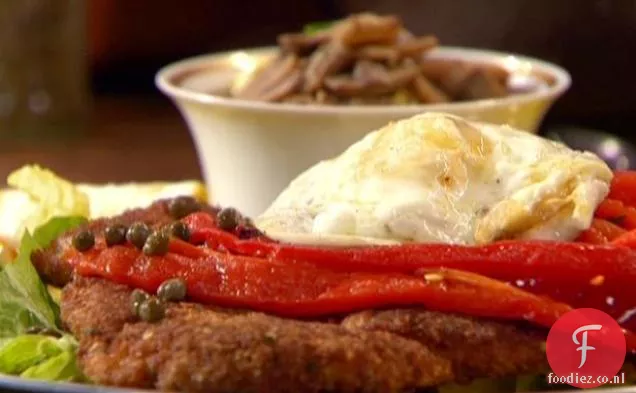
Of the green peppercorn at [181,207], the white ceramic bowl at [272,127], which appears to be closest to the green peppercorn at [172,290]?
the green peppercorn at [181,207]

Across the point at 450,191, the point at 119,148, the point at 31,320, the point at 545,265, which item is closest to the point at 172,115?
the point at 119,148

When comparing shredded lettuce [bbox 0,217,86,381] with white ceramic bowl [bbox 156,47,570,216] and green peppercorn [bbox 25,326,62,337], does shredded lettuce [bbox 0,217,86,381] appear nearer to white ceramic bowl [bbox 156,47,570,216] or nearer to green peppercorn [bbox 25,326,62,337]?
green peppercorn [bbox 25,326,62,337]

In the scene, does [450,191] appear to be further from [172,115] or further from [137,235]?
[172,115]

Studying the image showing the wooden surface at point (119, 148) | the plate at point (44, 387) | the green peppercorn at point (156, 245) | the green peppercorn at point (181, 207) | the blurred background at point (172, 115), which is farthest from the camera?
the blurred background at point (172, 115)

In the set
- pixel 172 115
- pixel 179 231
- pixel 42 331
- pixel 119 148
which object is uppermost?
pixel 179 231

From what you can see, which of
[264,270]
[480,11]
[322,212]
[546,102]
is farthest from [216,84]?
[480,11]

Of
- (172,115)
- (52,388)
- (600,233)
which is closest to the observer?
(52,388)

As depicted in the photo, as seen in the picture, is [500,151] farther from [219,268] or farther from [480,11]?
[480,11]

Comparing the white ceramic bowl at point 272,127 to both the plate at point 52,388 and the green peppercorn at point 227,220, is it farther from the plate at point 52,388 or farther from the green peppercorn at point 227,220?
the plate at point 52,388
